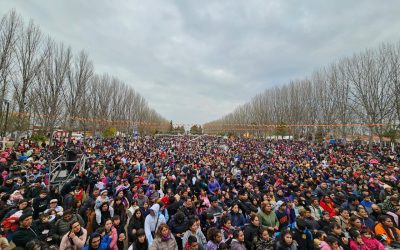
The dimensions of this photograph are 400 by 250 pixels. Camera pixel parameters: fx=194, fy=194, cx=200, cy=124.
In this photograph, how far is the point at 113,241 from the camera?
3.78 m

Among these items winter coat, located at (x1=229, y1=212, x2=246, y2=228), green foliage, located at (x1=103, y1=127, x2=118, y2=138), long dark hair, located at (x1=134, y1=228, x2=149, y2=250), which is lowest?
winter coat, located at (x1=229, y1=212, x2=246, y2=228)

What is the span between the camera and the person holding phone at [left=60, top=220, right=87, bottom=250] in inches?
138

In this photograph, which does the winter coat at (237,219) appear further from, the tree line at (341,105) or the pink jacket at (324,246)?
the tree line at (341,105)

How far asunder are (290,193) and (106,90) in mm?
30605

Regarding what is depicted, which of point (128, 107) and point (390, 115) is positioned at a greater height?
point (128, 107)

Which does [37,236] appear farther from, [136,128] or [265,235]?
[136,128]

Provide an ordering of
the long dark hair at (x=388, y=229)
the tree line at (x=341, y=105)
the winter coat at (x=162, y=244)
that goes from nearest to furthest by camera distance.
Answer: the winter coat at (x=162, y=244) → the long dark hair at (x=388, y=229) → the tree line at (x=341, y=105)

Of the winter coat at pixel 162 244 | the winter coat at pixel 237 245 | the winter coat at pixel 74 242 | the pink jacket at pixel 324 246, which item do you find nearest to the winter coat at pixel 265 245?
the winter coat at pixel 237 245

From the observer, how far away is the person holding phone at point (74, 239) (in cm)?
351

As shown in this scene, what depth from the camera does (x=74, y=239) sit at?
355cm

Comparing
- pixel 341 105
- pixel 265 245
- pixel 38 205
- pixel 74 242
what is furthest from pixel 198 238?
pixel 341 105

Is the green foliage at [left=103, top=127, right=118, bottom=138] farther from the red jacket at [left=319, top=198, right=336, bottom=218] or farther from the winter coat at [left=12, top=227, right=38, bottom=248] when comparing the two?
the red jacket at [left=319, top=198, right=336, bottom=218]

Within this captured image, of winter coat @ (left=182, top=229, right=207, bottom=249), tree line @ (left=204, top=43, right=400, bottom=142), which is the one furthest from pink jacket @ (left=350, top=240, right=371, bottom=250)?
tree line @ (left=204, top=43, right=400, bottom=142)

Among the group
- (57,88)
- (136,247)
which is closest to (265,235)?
(136,247)
